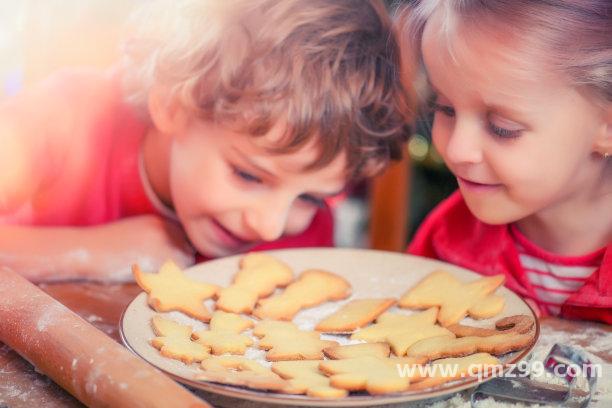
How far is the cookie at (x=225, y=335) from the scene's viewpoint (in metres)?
0.79

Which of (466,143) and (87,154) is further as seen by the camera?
(87,154)

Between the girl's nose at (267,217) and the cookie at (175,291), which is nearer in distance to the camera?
the cookie at (175,291)

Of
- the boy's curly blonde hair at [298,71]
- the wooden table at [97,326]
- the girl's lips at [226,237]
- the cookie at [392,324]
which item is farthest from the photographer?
the girl's lips at [226,237]

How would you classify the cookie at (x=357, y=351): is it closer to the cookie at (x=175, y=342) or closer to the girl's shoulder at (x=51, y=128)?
the cookie at (x=175, y=342)

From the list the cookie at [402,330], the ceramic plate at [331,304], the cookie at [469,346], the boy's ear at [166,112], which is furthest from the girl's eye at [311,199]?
the cookie at [469,346]

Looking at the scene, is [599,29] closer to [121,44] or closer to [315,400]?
[315,400]

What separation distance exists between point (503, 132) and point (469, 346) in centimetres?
27

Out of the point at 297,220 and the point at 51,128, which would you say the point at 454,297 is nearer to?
the point at 297,220

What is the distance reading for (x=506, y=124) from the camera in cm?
88

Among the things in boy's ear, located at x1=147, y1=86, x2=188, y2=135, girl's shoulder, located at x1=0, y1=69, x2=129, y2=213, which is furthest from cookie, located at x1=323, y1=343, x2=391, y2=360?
girl's shoulder, located at x1=0, y1=69, x2=129, y2=213

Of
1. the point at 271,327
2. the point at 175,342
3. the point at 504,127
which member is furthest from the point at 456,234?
the point at 175,342

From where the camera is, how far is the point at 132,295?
3.44 ft

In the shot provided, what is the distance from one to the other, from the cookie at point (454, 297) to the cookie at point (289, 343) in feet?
0.53

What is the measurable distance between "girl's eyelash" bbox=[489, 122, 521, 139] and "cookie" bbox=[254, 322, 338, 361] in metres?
0.32
